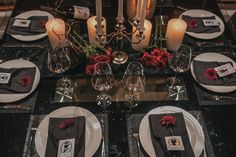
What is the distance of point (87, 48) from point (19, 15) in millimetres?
580

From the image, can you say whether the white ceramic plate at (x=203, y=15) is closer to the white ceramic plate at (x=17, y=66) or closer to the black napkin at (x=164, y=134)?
the black napkin at (x=164, y=134)

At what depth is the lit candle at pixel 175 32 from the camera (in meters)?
1.44

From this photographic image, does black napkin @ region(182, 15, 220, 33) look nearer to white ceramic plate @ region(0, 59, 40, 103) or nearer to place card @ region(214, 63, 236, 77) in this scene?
place card @ region(214, 63, 236, 77)

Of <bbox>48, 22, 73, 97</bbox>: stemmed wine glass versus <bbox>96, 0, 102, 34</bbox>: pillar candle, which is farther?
<bbox>48, 22, 73, 97</bbox>: stemmed wine glass

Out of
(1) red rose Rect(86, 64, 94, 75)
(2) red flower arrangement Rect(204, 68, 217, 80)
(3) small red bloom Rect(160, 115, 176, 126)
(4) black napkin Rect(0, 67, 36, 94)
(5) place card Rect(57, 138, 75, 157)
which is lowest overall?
(5) place card Rect(57, 138, 75, 157)

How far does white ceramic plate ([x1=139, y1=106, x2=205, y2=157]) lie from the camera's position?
116cm

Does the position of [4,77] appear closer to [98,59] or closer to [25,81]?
[25,81]

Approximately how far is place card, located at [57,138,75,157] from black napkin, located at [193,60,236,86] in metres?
0.71

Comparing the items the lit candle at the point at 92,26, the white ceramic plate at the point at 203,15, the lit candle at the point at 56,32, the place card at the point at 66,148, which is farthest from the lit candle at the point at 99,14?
the white ceramic plate at the point at 203,15

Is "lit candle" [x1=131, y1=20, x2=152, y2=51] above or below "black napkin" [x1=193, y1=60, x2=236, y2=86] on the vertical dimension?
above

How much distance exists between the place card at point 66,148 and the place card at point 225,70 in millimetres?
816

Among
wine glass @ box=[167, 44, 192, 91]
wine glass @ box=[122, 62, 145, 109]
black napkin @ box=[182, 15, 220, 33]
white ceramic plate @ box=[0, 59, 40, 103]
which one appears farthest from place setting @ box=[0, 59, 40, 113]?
black napkin @ box=[182, 15, 220, 33]

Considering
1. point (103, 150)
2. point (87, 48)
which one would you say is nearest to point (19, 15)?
point (87, 48)

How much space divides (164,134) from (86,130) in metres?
0.34
